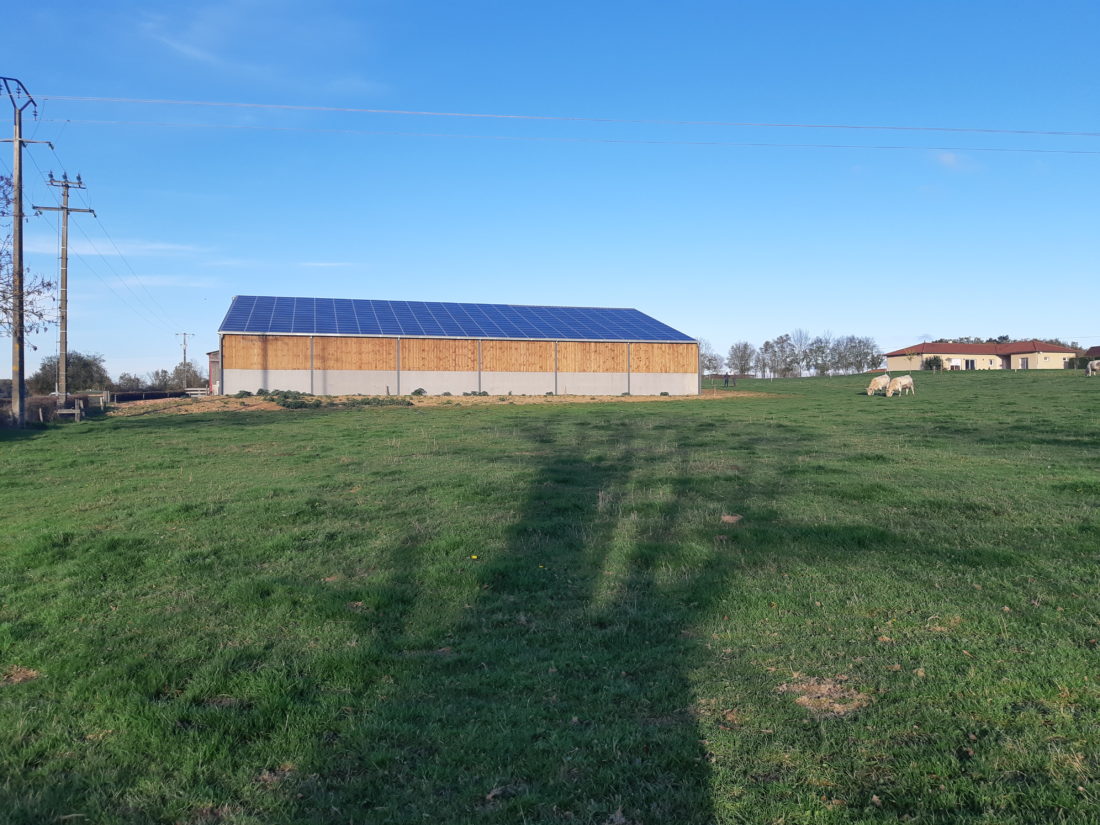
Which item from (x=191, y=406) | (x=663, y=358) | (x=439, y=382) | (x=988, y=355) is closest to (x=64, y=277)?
(x=191, y=406)

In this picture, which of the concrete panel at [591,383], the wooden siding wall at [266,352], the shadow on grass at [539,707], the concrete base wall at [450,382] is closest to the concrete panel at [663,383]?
the concrete base wall at [450,382]

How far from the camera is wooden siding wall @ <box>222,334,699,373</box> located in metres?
50.1

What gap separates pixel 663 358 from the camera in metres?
57.8

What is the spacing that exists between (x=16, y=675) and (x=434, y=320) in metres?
52.5

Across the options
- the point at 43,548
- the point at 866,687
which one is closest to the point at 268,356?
the point at 43,548

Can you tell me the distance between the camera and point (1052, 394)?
38562mm

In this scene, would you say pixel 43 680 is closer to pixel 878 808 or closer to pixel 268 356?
pixel 878 808

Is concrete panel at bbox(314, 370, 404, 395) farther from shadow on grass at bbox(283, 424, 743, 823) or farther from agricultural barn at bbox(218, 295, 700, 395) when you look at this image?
shadow on grass at bbox(283, 424, 743, 823)

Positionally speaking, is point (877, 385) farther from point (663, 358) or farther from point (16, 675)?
point (16, 675)

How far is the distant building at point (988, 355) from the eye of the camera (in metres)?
109

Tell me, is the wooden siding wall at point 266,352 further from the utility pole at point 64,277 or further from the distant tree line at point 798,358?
the distant tree line at point 798,358

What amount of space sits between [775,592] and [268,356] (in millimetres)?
47336

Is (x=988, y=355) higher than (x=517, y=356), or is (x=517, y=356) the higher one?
(x=988, y=355)

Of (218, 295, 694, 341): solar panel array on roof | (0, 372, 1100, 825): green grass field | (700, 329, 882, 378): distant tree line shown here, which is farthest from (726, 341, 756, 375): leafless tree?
(0, 372, 1100, 825): green grass field
